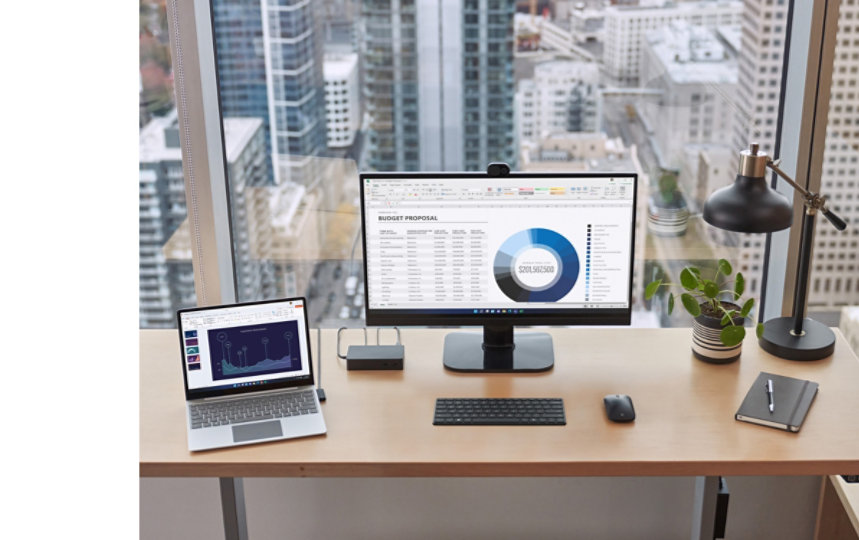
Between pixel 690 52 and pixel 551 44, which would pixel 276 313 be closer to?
pixel 551 44

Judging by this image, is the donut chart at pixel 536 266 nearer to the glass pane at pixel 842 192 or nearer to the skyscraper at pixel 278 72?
the skyscraper at pixel 278 72

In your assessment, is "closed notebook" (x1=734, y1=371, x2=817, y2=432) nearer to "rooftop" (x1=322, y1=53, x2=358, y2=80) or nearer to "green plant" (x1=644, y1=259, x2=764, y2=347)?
"green plant" (x1=644, y1=259, x2=764, y2=347)

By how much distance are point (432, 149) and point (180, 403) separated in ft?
3.21

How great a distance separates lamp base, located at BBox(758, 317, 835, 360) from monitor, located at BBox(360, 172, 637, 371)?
389 mm

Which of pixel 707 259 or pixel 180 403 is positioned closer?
pixel 180 403

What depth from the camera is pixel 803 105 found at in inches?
87.6

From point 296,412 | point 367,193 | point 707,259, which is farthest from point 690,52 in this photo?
point 296,412

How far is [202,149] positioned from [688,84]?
1346 mm

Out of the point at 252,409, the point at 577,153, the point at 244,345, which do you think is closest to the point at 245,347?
the point at 244,345

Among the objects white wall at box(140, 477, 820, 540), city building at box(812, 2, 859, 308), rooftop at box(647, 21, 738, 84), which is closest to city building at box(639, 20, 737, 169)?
rooftop at box(647, 21, 738, 84)

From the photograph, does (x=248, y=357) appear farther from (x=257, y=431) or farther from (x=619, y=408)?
(x=619, y=408)
